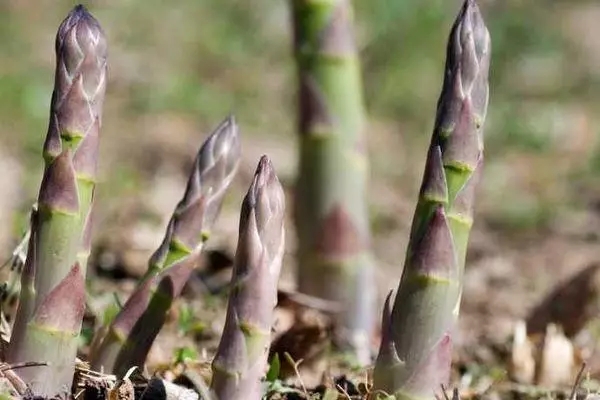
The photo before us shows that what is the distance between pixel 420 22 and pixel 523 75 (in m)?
1.01

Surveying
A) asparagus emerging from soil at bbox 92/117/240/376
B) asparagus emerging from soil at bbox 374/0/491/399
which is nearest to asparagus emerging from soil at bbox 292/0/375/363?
asparagus emerging from soil at bbox 92/117/240/376

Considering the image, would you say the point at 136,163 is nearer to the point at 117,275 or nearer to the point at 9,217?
the point at 9,217

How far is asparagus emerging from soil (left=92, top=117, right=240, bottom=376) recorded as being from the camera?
2707 millimetres

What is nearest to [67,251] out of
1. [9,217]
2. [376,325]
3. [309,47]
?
[309,47]

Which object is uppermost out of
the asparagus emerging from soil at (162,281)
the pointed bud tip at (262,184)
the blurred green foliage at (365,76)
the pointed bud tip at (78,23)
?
the blurred green foliage at (365,76)

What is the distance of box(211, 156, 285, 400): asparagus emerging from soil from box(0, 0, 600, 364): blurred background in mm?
2070

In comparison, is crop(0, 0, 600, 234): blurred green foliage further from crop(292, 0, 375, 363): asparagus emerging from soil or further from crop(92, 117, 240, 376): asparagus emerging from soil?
crop(92, 117, 240, 376): asparagus emerging from soil

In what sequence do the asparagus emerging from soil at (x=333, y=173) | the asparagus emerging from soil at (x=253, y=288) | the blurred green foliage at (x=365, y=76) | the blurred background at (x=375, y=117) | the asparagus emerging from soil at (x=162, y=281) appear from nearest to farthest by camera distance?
1. the asparagus emerging from soil at (x=253, y=288)
2. the asparagus emerging from soil at (x=162, y=281)
3. the asparagus emerging from soil at (x=333, y=173)
4. the blurred background at (x=375, y=117)
5. the blurred green foliage at (x=365, y=76)

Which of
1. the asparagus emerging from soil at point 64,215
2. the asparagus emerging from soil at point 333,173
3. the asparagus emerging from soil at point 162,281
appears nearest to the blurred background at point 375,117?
the asparagus emerging from soil at point 333,173

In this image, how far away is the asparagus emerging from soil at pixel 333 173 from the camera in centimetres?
369

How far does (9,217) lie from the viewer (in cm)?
528

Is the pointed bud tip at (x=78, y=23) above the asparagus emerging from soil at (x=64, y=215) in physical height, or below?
above

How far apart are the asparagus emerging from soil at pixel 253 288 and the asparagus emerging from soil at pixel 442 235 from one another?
1.00ft

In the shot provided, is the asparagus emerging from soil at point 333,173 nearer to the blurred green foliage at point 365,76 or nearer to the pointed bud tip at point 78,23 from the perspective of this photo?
the pointed bud tip at point 78,23
